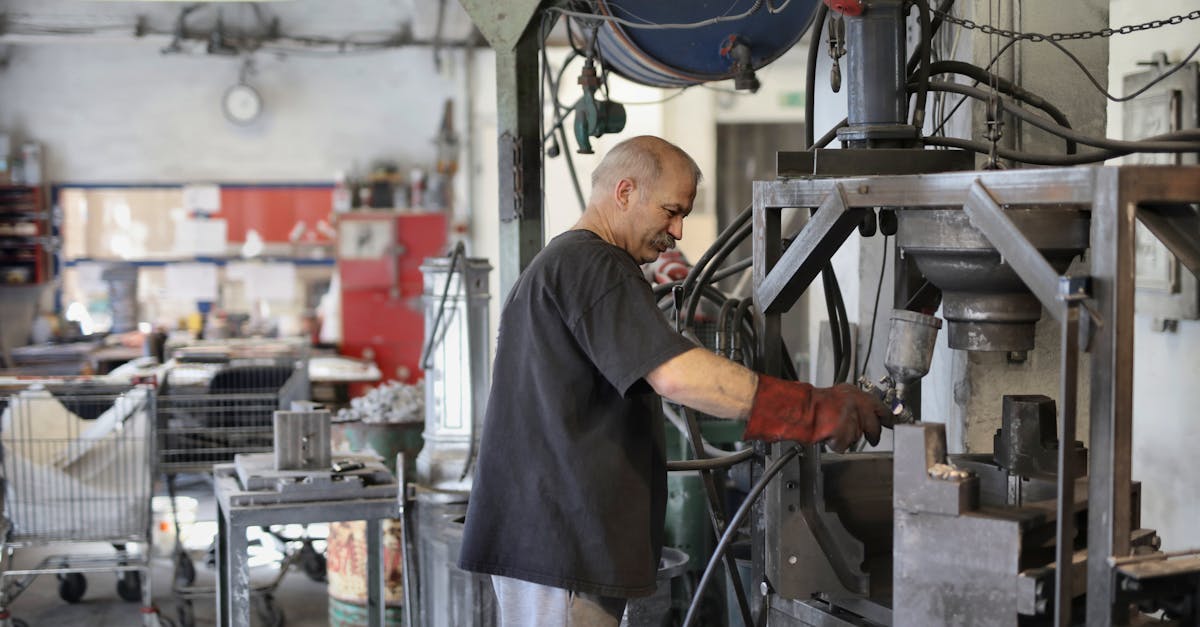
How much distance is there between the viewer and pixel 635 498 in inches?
87.6

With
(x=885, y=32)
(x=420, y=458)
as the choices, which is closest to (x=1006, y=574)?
(x=885, y=32)

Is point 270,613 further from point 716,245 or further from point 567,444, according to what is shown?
point 567,444

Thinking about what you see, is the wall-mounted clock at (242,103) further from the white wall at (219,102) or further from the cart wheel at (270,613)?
the cart wheel at (270,613)

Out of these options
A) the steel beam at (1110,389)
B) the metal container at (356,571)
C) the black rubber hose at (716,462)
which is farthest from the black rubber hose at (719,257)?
the metal container at (356,571)

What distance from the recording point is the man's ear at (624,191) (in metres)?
2.27

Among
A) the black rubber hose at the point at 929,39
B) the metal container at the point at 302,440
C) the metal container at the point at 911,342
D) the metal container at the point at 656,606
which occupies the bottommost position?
the metal container at the point at 656,606

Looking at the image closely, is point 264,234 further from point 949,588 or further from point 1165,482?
point 949,588

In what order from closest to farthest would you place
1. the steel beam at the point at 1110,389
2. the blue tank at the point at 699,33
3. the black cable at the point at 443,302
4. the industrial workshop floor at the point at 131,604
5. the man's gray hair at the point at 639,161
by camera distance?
the steel beam at the point at 1110,389, the man's gray hair at the point at 639,161, the blue tank at the point at 699,33, the black cable at the point at 443,302, the industrial workshop floor at the point at 131,604

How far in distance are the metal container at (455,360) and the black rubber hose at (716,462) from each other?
55.8 inches

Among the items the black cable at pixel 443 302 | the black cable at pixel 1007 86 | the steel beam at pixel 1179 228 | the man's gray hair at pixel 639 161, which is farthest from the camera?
the black cable at pixel 443 302

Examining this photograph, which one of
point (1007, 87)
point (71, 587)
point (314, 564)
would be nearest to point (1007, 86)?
point (1007, 87)

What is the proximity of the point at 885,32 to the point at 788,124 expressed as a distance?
6979mm

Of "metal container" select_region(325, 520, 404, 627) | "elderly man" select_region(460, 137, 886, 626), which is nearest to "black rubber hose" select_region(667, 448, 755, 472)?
"elderly man" select_region(460, 137, 886, 626)

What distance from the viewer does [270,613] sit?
478 cm
